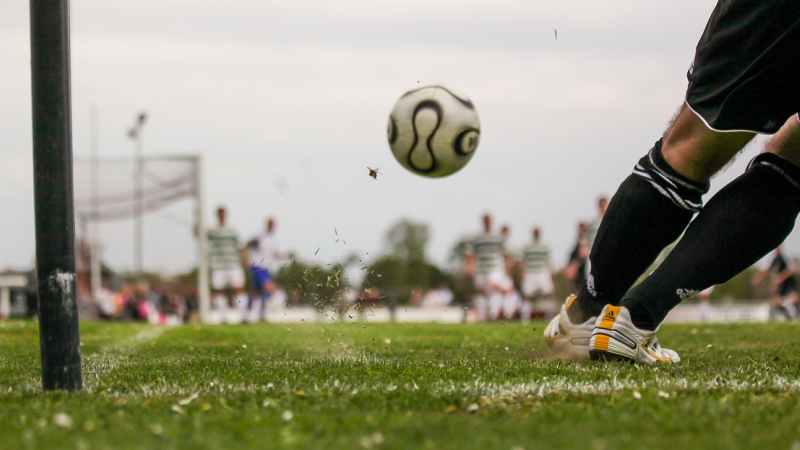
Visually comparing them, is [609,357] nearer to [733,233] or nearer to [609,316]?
[609,316]

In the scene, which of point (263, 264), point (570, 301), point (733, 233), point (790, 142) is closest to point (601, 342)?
point (570, 301)

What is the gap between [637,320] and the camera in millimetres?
5016

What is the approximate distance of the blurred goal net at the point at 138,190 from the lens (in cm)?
2576

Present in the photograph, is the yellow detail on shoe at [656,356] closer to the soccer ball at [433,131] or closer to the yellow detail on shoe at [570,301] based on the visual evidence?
the yellow detail on shoe at [570,301]

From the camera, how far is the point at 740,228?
487 centimetres

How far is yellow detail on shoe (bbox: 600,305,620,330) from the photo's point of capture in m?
5.04

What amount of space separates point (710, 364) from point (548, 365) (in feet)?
2.59

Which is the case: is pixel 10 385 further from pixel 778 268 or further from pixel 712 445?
pixel 778 268

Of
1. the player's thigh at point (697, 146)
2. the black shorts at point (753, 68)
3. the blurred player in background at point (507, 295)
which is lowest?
the blurred player in background at point (507, 295)

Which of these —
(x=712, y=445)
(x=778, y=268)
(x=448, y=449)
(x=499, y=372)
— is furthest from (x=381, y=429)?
(x=778, y=268)

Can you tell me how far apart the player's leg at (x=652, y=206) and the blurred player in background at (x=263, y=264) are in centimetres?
1521

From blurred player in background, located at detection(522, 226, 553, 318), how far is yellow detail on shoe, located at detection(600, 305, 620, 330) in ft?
61.0

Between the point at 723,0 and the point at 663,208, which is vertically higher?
the point at 723,0

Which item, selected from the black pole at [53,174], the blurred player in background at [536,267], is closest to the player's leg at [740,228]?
the black pole at [53,174]
